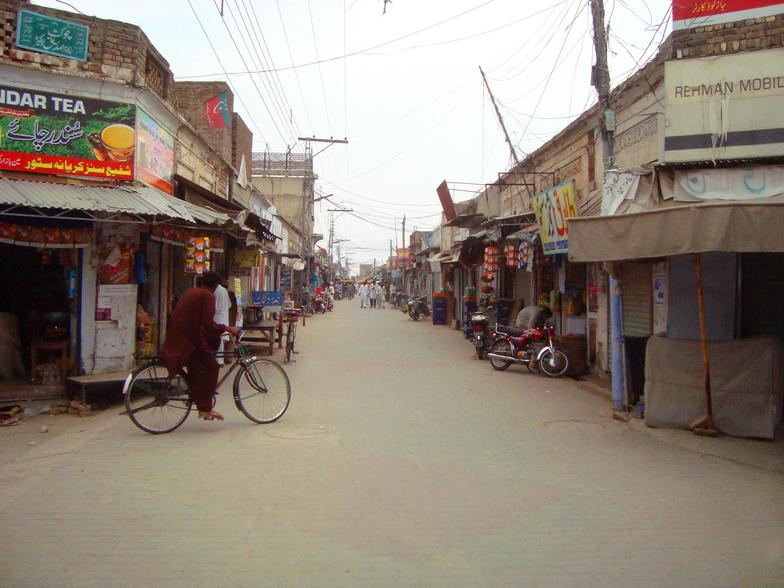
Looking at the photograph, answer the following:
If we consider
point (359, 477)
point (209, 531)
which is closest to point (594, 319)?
point (359, 477)

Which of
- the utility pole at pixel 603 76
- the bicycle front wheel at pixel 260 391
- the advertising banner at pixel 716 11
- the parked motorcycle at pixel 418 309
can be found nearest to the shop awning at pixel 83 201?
the bicycle front wheel at pixel 260 391

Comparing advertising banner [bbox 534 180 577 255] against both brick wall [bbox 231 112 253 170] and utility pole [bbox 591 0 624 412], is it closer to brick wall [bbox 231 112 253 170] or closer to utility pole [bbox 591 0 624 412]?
utility pole [bbox 591 0 624 412]

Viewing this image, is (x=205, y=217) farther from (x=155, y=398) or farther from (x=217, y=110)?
(x=217, y=110)

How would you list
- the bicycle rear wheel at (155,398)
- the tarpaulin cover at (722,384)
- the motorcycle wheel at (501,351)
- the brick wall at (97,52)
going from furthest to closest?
1. the motorcycle wheel at (501,351)
2. the brick wall at (97,52)
3. the bicycle rear wheel at (155,398)
4. the tarpaulin cover at (722,384)

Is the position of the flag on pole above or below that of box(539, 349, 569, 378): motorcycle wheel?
above

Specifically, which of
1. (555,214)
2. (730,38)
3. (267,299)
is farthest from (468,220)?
(730,38)

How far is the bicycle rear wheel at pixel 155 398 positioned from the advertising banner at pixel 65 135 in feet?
→ 12.7

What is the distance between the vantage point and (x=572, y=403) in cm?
994

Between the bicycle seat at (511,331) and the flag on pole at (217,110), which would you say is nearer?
the bicycle seat at (511,331)

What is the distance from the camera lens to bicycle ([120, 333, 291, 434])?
24.3ft

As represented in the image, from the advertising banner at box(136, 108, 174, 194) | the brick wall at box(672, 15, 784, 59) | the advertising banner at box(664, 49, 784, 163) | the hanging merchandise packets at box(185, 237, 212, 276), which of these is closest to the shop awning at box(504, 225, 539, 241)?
the brick wall at box(672, 15, 784, 59)

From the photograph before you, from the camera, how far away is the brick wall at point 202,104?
16625mm

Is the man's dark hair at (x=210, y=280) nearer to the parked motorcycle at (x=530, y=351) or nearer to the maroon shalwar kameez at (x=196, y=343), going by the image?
the maroon shalwar kameez at (x=196, y=343)

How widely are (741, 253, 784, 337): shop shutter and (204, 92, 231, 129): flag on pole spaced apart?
13.0 meters
